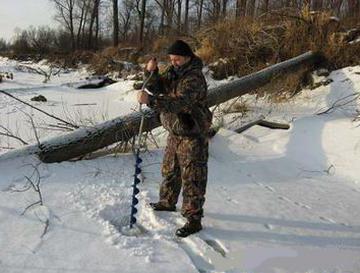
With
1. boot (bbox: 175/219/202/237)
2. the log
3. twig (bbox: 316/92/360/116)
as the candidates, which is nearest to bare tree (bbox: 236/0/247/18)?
twig (bbox: 316/92/360/116)

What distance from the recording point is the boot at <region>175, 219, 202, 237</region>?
399 centimetres

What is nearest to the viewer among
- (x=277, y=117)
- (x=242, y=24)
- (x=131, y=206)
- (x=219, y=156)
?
(x=131, y=206)

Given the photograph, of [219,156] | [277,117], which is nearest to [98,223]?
[219,156]

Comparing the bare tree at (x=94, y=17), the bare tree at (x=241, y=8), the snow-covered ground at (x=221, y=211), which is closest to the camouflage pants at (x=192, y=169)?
the snow-covered ground at (x=221, y=211)

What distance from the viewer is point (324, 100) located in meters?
8.57

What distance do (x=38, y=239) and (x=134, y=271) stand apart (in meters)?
0.83

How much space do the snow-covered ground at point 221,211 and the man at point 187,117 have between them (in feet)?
0.84

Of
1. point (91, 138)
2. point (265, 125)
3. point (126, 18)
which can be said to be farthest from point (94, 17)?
point (91, 138)

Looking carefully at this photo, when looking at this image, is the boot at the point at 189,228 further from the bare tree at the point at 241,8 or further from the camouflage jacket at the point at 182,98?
the bare tree at the point at 241,8

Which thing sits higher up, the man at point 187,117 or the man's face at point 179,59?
the man's face at point 179,59

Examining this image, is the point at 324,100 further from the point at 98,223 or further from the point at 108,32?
the point at 108,32

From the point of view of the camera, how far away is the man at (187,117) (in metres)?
3.94

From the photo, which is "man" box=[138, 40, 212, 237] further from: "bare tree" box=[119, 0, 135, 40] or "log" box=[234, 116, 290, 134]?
"bare tree" box=[119, 0, 135, 40]

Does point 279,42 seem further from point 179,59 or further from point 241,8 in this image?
point 179,59
